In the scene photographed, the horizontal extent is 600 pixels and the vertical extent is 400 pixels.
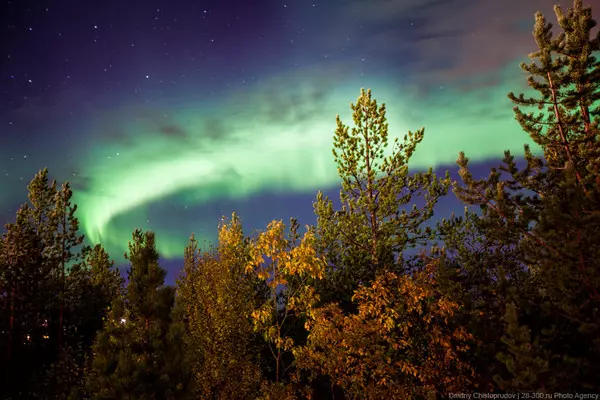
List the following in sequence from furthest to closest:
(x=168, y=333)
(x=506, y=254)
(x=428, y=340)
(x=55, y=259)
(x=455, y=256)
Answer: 1. (x=455, y=256)
2. (x=506, y=254)
3. (x=55, y=259)
4. (x=428, y=340)
5. (x=168, y=333)

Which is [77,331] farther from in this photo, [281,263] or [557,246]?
[557,246]

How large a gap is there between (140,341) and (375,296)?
296 inches

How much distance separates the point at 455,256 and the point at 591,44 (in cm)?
1395

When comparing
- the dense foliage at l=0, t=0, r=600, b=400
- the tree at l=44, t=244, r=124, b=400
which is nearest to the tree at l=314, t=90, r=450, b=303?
the dense foliage at l=0, t=0, r=600, b=400

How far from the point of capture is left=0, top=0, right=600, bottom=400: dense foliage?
11539 mm

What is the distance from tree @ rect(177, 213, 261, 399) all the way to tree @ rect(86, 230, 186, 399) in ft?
8.59

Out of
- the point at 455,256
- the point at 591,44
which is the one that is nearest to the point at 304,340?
the point at 455,256

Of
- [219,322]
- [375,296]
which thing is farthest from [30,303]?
[375,296]

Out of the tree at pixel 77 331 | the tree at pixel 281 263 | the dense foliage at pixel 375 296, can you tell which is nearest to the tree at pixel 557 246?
the dense foliage at pixel 375 296

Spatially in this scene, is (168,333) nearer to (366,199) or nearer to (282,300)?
(366,199)

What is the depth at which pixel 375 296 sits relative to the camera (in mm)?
14945

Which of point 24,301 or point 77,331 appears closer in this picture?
point 24,301

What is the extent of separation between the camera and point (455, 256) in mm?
28500

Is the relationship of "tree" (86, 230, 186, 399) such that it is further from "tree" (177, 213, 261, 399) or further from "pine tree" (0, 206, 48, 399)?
"pine tree" (0, 206, 48, 399)
